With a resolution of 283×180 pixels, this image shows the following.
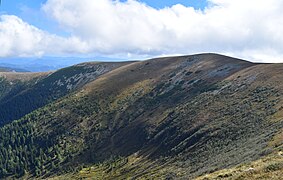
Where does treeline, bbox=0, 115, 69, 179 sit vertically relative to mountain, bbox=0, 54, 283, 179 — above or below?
below

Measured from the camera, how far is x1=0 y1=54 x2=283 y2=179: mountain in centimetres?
7800

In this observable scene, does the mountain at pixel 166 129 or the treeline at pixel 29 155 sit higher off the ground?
the mountain at pixel 166 129

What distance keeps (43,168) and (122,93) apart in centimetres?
6152

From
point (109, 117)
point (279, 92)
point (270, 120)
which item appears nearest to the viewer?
point (270, 120)

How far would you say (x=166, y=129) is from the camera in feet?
398

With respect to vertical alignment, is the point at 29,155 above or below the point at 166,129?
below

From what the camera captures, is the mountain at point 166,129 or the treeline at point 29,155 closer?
the mountain at point 166,129

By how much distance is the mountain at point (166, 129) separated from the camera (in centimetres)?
7800

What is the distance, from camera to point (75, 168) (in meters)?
139

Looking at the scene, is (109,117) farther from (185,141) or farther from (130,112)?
(185,141)

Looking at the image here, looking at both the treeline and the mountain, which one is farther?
the treeline

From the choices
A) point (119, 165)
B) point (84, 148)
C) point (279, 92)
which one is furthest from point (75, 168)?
point (279, 92)

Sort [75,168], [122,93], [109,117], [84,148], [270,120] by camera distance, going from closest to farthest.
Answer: [270,120], [75,168], [84,148], [109,117], [122,93]

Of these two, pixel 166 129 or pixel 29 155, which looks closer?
pixel 166 129
